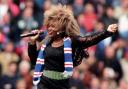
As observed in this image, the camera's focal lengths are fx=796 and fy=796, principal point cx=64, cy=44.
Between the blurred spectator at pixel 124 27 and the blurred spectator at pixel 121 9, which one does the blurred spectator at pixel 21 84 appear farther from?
the blurred spectator at pixel 121 9

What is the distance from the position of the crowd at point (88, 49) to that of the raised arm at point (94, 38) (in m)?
5.68

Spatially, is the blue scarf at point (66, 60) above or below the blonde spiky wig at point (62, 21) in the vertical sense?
below

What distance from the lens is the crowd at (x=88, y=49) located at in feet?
50.6

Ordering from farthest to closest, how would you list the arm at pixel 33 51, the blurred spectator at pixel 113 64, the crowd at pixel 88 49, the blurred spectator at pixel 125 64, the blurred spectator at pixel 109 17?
the blurred spectator at pixel 109 17 < the blurred spectator at pixel 125 64 < the blurred spectator at pixel 113 64 < the crowd at pixel 88 49 < the arm at pixel 33 51

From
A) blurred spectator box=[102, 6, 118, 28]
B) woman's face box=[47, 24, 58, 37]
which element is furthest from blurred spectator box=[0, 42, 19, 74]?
woman's face box=[47, 24, 58, 37]

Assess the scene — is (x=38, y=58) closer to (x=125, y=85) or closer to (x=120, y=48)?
(x=125, y=85)

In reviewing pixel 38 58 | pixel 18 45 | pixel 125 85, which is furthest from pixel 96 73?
pixel 38 58

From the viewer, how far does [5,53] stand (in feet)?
52.5

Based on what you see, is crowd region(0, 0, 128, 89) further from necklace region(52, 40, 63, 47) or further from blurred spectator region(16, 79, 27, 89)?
necklace region(52, 40, 63, 47)

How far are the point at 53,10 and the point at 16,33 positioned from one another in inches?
281

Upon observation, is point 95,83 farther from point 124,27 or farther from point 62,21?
point 62,21

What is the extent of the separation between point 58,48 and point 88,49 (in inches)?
252

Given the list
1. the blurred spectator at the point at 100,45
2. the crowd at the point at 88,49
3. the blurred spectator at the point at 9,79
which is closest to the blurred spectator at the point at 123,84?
the crowd at the point at 88,49

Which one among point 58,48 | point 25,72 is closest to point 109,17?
point 25,72
